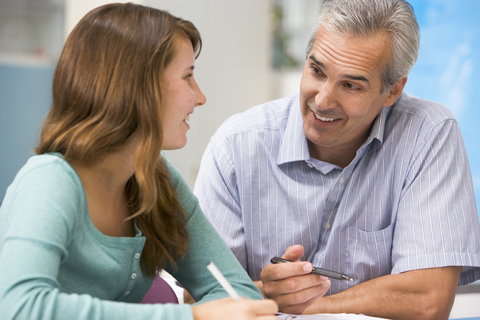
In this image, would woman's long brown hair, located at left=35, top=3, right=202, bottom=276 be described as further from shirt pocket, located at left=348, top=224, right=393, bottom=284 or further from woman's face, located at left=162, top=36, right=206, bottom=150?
shirt pocket, located at left=348, top=224, right=393, bottom=284

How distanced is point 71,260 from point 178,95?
0.39 meters

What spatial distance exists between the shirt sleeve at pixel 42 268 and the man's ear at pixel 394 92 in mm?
1046

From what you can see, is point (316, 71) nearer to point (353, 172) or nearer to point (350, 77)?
point (350, 77)

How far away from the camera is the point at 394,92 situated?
5.10ft

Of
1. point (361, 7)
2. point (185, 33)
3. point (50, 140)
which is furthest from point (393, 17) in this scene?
point (50, 140)

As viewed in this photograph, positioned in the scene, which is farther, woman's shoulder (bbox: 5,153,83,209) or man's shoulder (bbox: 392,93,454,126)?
man's shoulder (bbox: 392,93,454,126)

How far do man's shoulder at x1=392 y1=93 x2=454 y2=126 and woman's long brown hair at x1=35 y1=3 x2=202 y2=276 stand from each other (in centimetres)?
89

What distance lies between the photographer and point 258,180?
151cm

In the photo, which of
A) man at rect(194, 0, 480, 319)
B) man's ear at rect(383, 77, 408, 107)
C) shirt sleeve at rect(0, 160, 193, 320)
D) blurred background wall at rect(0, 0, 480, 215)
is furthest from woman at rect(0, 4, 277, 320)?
blurred background wall at rect(0, 0, 480, 215)

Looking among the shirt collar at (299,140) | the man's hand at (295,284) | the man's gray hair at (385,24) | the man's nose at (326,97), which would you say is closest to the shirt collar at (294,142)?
the shirt collar at (299,140)

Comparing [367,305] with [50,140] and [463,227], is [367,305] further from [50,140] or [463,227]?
[50,140]

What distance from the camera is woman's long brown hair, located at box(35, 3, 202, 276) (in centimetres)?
90

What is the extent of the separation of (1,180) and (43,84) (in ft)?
1.95

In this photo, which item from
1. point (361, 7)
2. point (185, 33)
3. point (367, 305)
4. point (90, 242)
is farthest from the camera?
point (361, 7)
